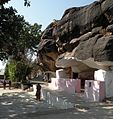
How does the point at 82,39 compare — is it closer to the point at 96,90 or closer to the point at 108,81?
the point at 108,81

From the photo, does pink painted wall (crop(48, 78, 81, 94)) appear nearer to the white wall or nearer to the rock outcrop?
the rock outcrop

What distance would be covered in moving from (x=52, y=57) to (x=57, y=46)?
200 centimetres

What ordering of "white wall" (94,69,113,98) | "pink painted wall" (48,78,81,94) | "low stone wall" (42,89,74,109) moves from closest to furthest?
"low stone wall" (42,89,74,109), "white wall" (94,69,113,98), "pink painted wall" (48,78,81,94)

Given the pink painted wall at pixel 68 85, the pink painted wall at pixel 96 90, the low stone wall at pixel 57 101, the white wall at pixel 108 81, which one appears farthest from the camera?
the pink painted wall at pixel 68 85

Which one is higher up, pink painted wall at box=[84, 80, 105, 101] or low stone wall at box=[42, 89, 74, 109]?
pink painted wall at box=[84, 80, 105, 101]

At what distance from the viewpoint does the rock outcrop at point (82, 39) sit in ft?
57.8

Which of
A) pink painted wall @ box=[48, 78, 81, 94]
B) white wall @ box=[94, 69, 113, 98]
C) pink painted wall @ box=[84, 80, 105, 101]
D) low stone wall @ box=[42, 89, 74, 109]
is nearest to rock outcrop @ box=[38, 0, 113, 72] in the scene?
white wall @ box=[94, 69, 113, 98]

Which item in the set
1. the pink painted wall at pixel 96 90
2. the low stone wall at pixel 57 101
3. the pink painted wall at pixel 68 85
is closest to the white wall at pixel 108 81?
the pink painted wall at pixel 96 90

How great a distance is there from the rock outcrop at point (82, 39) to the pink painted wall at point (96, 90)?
1.25 meters

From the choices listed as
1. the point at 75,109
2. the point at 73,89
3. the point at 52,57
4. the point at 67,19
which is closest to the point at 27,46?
the point at 52,57

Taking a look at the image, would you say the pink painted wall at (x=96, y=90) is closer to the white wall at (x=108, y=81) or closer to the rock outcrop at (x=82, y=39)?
the white wall at (x=108, y=81)

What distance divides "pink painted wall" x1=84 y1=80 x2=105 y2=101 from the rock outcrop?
125 centimetres

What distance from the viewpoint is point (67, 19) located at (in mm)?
24844

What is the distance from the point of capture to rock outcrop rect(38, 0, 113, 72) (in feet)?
57.8
